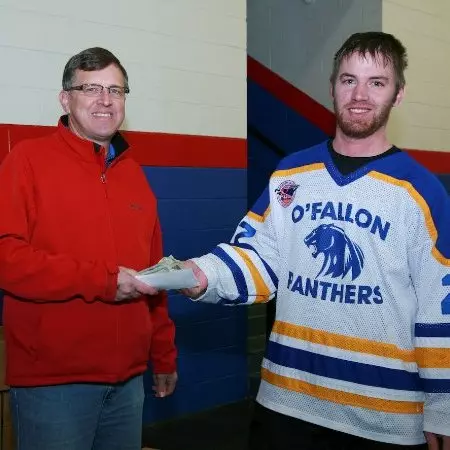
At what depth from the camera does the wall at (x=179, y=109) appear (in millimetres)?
3064

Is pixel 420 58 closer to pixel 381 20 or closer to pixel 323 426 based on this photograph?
pixel 381 20

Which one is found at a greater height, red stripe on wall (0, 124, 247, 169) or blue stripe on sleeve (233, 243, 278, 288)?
red stripe on wall (0, 124, 247, 169)

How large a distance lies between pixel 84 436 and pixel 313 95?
3.49m

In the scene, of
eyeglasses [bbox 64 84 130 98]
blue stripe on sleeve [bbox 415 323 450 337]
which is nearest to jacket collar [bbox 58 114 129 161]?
eyeglasses [bbox 64 84 130 98]

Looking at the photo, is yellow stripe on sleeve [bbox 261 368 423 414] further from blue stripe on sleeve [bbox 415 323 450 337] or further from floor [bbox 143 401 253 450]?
floor [bbox 143 401 253 450]

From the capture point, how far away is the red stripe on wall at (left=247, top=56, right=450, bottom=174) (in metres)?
4.94

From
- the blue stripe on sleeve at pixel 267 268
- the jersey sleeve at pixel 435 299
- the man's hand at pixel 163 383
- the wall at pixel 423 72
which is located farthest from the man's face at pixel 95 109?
the wall at pixel 423 72

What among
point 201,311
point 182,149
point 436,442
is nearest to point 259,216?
point 436,442

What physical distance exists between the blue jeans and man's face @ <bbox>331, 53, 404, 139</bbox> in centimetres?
107

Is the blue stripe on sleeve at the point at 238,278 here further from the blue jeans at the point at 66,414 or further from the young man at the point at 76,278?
the blue jeans at the point at 66,414

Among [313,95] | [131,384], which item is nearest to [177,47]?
[313,95]

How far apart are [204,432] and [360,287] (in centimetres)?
207

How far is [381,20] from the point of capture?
15.2 feet

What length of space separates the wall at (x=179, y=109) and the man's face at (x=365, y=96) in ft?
5.44
